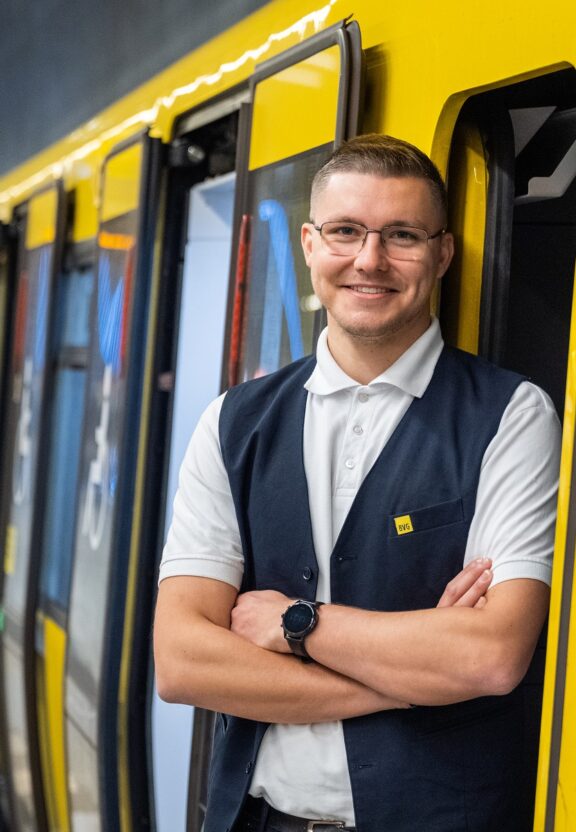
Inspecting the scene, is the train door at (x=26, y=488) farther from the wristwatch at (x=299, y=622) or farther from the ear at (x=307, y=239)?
the wristwatch at (x=299, y=622)

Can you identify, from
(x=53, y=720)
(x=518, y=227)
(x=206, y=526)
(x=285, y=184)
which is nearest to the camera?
(x=206, y=526)

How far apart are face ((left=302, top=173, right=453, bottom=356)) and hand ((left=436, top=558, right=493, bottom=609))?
35 centimetres

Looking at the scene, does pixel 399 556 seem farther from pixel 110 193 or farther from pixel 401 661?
pixel 110 193

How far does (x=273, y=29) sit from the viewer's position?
2549 mm

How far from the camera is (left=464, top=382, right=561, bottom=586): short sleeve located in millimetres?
1589

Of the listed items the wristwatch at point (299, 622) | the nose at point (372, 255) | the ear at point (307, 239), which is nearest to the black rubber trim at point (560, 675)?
the wristwatch at point (299, 622)

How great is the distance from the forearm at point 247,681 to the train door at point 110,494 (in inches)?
57.2

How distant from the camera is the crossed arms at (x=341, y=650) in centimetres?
156

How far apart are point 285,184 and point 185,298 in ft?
4.17

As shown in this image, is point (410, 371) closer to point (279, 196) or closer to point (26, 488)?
point (279, 196)

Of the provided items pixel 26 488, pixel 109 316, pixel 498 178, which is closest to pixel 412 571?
pixel 498 178

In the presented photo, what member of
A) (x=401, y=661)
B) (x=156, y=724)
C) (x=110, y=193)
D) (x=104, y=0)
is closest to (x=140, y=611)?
(x=156, y=724)

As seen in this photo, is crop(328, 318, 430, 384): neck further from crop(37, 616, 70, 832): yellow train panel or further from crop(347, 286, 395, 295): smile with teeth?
crop(37, 616, 70, 832): yellow train panel

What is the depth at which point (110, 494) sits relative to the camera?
130 inches
